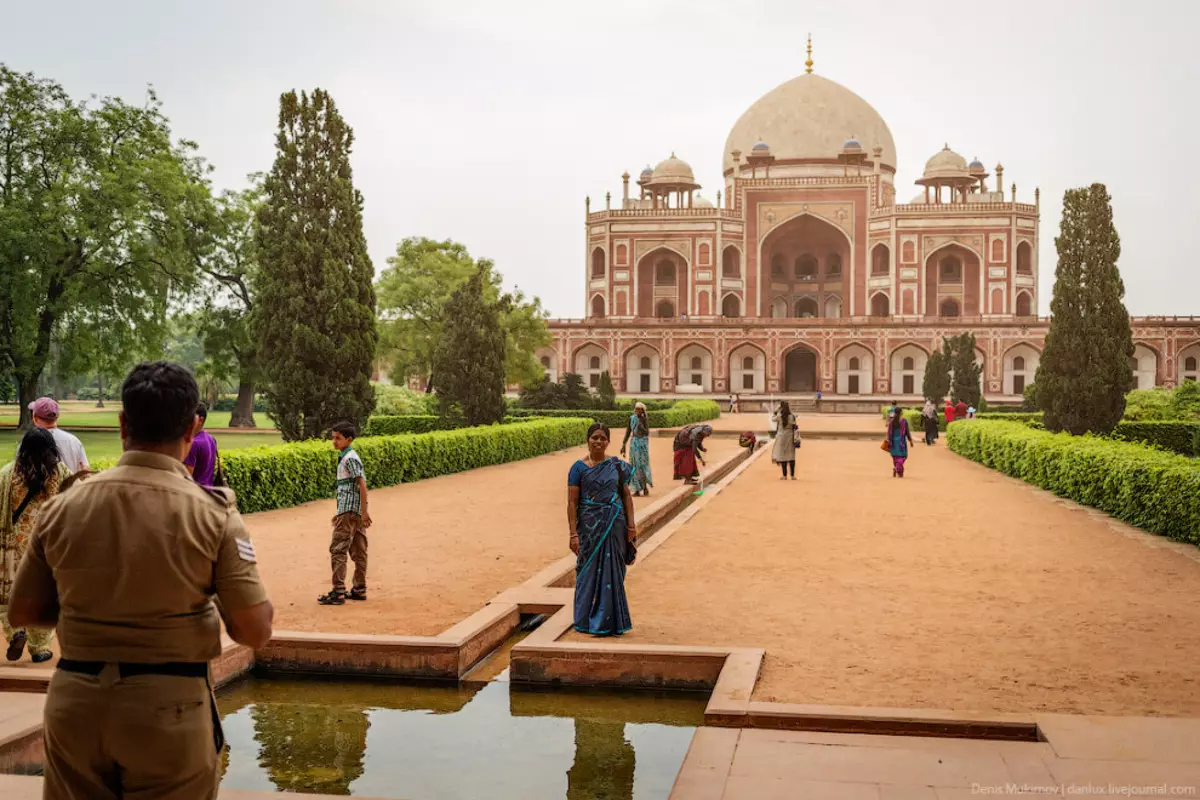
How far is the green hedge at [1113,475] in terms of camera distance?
9539mm

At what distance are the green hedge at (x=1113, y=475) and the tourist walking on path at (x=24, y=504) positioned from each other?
8.06 metres

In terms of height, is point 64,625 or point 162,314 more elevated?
point 162,314

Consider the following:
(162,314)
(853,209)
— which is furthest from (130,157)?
(853,209)

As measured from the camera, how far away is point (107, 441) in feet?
74.3

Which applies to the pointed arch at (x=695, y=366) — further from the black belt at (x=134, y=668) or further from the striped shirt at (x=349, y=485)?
the black belt at (x=134, y=668)

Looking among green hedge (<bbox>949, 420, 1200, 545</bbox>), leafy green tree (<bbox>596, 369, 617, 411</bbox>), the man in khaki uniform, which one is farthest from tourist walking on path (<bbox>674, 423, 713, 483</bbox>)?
leafy green tree (<bbox>596, 369, 617, 411</bbox>)

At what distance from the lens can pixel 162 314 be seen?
2716 cm

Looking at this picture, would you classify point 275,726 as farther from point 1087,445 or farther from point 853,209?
point 853,209

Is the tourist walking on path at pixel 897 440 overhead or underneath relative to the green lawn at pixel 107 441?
overhead

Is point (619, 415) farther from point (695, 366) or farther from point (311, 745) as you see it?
point (311, 745)

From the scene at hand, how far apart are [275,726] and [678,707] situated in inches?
65.8

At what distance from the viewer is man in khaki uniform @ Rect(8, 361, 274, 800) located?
2.26 metres

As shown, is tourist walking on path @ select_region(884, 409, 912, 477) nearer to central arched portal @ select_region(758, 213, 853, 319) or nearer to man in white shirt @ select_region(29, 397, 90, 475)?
man in white shirt @ select_region(29, 397, 90, 475)

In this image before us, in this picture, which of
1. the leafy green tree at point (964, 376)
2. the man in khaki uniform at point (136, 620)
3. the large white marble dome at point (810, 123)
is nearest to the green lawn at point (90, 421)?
the leafy green tree at point (964, 376)
